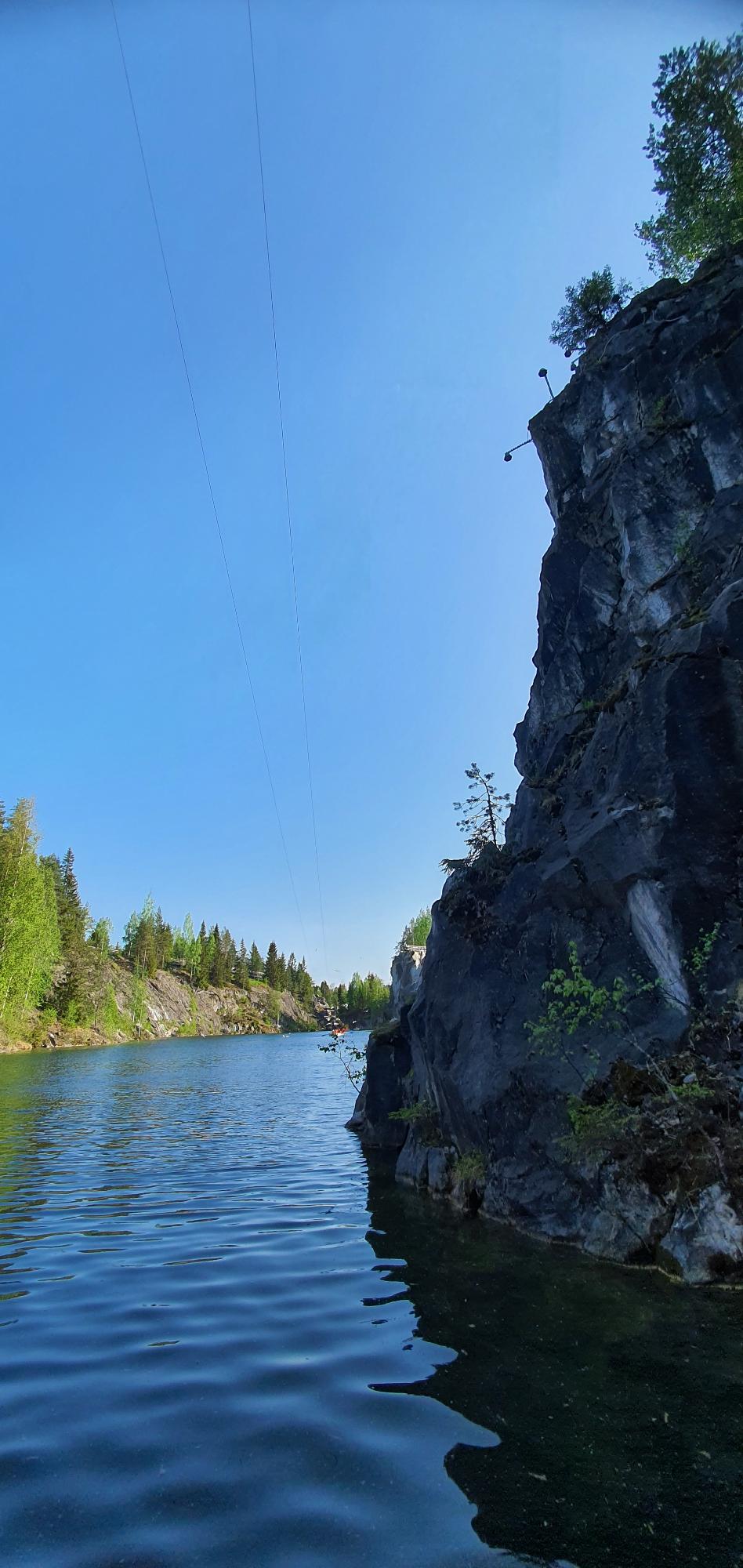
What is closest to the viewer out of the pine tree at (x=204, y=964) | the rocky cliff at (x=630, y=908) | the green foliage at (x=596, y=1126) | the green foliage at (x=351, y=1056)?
the rocky cliff at (x=630, y=908)

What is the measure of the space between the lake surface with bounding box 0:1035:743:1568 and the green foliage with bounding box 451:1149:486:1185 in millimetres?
952

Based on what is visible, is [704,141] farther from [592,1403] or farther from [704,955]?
[592,1403]

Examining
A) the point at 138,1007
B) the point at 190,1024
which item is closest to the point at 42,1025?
the point at 138,1007

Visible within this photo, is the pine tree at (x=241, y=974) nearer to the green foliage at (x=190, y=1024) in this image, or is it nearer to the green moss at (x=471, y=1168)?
the green foliage at (x=190, y=1024)

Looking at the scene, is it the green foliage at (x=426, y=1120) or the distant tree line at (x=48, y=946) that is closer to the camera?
the green foliage at (x=426, y=1120)

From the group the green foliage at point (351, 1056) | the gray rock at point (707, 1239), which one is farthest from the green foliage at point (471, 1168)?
the green foliage at point (351, 1056)

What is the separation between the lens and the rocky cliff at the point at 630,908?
434 inches

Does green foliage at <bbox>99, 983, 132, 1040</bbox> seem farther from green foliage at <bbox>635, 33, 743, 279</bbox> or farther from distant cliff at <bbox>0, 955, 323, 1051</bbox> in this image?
green foliage at <bbox>635, 33, 743, 279</bbox>

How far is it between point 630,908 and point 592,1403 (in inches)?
319

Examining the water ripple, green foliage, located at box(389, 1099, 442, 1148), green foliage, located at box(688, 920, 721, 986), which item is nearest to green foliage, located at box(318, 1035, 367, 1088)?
green foliage, located at box(389, 1099, 442, 1148)

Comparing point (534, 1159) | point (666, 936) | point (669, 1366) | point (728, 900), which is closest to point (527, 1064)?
point (534, 1159)

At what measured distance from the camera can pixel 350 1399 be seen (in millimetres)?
6457

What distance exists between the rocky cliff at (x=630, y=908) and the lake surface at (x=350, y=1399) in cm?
135

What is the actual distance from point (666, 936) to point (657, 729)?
3.86m
